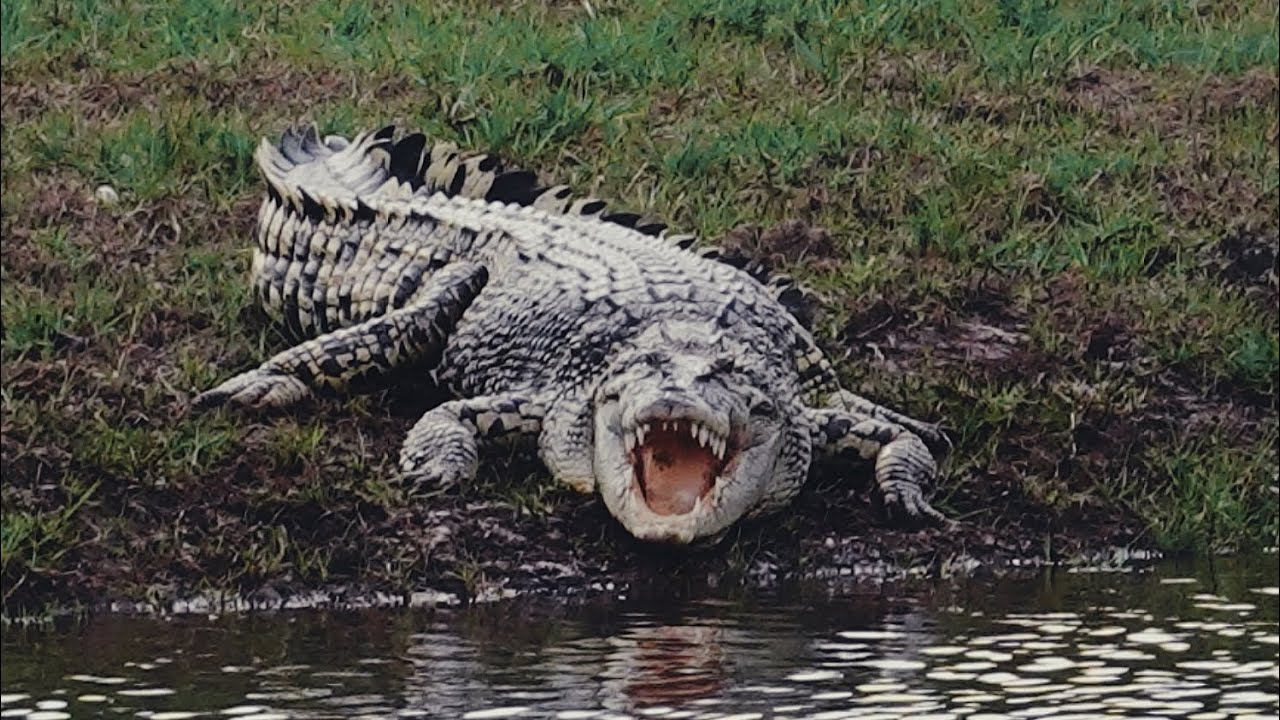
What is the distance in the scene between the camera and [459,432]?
9492 millimetres

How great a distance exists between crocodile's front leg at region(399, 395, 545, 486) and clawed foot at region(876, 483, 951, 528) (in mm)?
988

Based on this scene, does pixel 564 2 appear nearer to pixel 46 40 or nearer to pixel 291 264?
pixel 46 40

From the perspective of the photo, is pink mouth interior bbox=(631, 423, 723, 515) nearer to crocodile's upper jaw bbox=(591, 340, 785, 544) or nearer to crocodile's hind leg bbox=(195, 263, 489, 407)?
crocodile's upper jaw bbox=(591, 340, 785, 544)

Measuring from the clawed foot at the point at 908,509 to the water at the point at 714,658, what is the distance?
1.29 feet

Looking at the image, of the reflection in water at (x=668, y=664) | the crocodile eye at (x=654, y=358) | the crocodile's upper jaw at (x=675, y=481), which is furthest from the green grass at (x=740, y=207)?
the reflection in water at (x=668, y=664)

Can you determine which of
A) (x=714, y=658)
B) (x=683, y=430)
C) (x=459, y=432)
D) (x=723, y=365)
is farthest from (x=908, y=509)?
(x=714, y=658)

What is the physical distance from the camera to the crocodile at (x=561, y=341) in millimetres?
9102

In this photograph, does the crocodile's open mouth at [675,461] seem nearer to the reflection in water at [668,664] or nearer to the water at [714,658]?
the water at [714,658]

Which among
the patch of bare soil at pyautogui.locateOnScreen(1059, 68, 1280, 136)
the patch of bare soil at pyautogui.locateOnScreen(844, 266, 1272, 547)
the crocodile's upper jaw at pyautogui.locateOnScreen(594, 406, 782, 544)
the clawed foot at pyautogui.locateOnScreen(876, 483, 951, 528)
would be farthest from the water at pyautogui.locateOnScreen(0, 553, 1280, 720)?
the patch of bare soil at pyautogui.locateOnScreen(1059, 68, 1280, 136)

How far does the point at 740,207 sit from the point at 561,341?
5.70ft

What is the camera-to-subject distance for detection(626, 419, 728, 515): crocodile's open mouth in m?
9.01

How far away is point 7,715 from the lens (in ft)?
23.8

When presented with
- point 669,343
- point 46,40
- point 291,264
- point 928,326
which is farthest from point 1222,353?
Answer: point 46,40

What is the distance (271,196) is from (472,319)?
112cm
